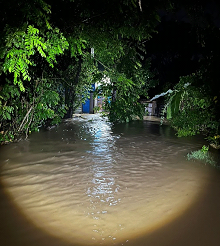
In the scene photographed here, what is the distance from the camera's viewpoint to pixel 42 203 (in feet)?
10.4

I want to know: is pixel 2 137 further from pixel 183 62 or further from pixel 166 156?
pixel 183 62

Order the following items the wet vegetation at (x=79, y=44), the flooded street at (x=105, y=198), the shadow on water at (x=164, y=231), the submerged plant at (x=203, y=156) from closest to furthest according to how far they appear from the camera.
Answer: the shadow on water at (x=164, y=231) → the flooded street at (x=105, y=198) → the wet vegetation at (x=79, y=44) → the submerged plant at (x=203, y=156)

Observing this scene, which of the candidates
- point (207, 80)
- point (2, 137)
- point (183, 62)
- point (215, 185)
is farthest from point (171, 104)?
point (183, 62)

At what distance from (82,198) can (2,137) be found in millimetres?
3848

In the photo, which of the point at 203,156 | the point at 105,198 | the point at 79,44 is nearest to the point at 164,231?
the point at 105,198

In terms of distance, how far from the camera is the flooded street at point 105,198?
2514mm

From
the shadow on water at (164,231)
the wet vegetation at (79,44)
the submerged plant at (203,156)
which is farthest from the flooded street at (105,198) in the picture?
the wet vegetation at (79,44)

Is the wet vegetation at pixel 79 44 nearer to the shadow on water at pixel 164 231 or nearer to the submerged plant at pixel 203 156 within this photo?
the submerged plant at pixel 203 156

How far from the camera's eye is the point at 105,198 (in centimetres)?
339

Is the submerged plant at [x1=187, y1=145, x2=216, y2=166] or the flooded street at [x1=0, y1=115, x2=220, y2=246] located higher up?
the submerged plant at [x1=187, y1=145, x2=216, y2=166]

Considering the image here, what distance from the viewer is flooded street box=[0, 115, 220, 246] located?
8.25 ft

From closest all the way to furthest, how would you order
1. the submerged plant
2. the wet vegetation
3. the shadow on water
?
1. the shadow on water
2. the wet vegetation
3. the submerged plant

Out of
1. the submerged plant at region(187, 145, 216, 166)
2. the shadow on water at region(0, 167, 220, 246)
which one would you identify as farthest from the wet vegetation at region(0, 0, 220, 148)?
the shadow on water at region(0, 167, 220, 246)

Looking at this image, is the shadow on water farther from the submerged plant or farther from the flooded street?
the submerged plant
